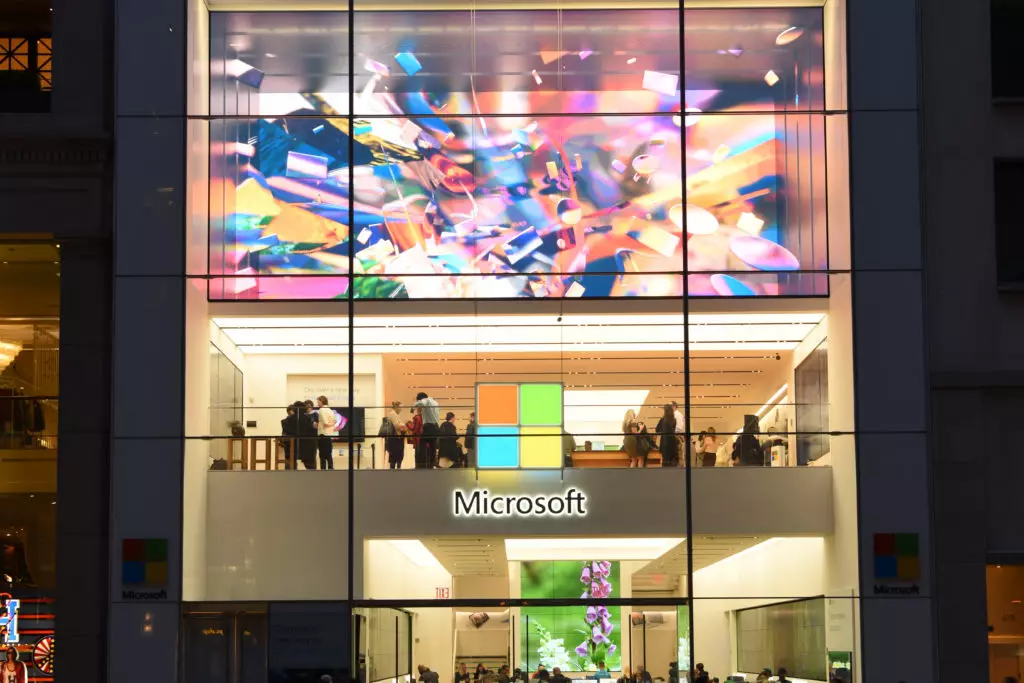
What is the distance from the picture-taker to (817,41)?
2698 cm

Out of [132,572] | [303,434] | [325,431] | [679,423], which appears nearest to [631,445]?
[679,423]

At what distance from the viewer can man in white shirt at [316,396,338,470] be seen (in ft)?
84.5

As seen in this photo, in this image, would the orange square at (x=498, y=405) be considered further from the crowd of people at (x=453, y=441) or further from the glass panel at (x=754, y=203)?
the glass panel at (x=754, y=203)

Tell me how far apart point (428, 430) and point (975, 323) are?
32.0 feet

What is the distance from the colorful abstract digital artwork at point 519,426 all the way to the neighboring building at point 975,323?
21.5ft

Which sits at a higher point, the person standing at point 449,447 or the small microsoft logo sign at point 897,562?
the person standing at point 449,447

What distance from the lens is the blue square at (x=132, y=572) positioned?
2427 centimetres

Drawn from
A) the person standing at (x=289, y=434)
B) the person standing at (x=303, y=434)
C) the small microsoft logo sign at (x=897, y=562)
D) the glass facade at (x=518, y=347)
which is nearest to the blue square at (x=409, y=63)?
the glass facade at (x=518, y=347)

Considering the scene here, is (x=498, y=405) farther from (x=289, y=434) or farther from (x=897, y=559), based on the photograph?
(x=897, y=559)

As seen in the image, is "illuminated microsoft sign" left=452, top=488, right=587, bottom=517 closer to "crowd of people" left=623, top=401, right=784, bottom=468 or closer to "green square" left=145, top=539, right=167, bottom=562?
"crowd of people" left=623, top=401, right=784, bottom=468

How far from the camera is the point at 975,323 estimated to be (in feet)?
82.0

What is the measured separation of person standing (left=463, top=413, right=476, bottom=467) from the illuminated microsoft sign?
1.87 feet

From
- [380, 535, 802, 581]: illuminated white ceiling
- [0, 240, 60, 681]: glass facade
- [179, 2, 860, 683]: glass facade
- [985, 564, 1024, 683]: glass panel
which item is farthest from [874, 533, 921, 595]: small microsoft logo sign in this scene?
[0, 240, 60, 681]: glass facade

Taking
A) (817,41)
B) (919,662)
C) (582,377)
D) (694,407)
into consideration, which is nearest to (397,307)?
(582,377)
